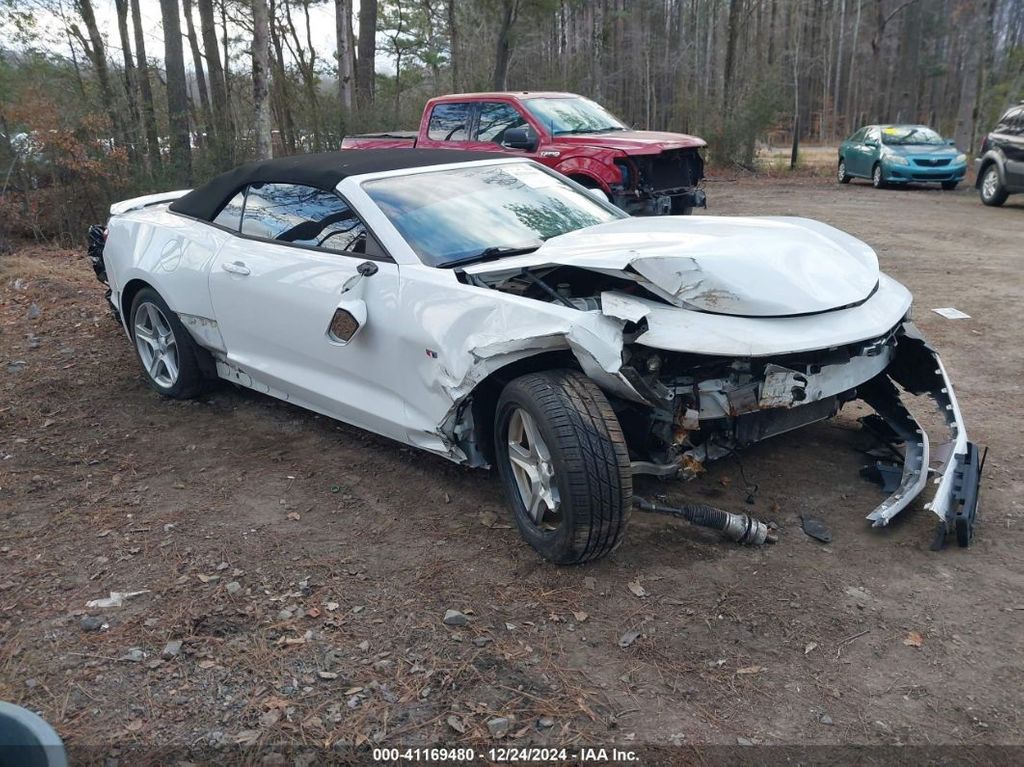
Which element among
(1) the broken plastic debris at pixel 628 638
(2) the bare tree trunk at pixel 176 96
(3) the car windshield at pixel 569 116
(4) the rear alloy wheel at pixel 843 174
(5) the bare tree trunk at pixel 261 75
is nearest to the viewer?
(1) the broken plastic debris at pixel 628 638

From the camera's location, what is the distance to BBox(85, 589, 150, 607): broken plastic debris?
130 inches

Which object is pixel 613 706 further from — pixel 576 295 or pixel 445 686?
pixel 576 295

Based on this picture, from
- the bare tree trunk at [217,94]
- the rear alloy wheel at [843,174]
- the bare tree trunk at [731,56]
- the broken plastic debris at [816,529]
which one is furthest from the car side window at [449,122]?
the bare tree trunk at [731,56]

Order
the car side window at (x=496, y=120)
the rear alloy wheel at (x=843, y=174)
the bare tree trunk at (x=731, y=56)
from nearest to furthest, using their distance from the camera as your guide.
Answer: the car side window at (x=496, y=120)
the rear alloy wheel at (x=843, y=174)
the bare tree trunk at (x=731, y=56)

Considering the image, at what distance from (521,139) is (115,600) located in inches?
316

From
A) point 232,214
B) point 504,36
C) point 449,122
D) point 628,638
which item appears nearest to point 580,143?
point 449,122

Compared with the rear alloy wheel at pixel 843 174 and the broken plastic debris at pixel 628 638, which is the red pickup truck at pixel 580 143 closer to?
the broken plastic debris at pixel 628 638

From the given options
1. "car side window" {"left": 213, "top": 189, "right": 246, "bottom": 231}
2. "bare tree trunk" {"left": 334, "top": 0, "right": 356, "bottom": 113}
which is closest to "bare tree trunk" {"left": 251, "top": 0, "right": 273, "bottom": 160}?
"bare tree trunk" {"left": 334, "top": 0, "right": 356, "bottom": 113}

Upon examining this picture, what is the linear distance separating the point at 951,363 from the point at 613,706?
442cm

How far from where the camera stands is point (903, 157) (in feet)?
57.4

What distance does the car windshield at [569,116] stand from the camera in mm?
10672

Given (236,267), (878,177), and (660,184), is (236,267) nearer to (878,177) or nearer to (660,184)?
(660,184)

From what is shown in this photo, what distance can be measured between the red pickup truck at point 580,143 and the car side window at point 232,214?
5.54 meters

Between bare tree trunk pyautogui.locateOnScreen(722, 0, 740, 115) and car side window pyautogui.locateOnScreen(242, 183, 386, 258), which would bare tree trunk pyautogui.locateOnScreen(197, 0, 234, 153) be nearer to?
car side window pyautogui.locateOnScreen(242, 183, 386, 258)
